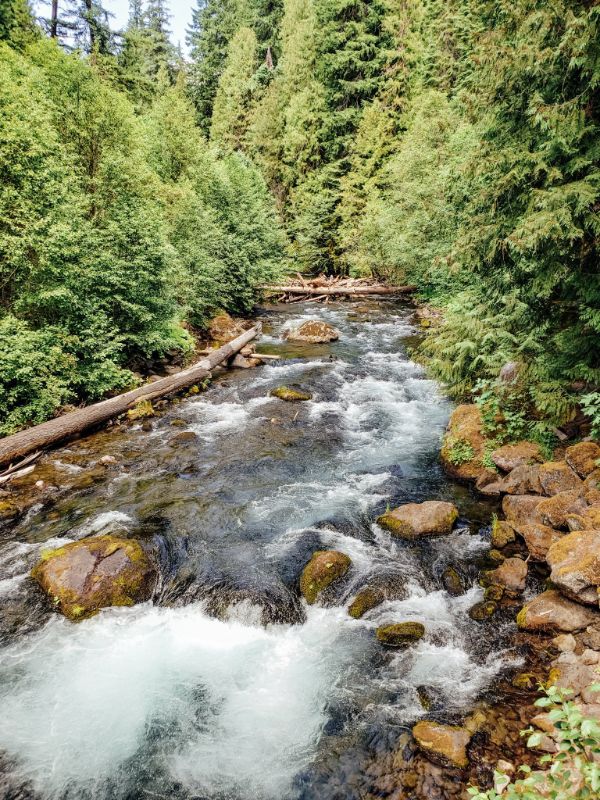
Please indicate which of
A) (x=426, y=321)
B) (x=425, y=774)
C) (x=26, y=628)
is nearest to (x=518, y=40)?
(x=425, y=774)

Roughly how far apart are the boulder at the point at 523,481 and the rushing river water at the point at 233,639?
0.84m

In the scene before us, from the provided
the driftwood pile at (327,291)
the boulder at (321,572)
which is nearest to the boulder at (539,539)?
the boulder at (321,572)

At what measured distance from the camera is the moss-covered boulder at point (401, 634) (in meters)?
5.91

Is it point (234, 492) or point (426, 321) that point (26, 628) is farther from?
point (426, 321)

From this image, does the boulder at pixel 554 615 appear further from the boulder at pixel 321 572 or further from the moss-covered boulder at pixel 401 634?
the boulder at pixel 321 572

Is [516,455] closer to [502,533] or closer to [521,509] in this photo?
[521,509]

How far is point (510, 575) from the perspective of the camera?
6566mm

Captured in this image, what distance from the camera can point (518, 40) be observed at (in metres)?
7.18

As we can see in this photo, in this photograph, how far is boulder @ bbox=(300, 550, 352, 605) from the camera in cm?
676

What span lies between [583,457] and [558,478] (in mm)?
576

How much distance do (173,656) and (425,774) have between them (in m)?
3.35

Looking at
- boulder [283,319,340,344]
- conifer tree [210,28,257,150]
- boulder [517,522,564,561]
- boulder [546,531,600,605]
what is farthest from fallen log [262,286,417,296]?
boulder [546,531,600,605]

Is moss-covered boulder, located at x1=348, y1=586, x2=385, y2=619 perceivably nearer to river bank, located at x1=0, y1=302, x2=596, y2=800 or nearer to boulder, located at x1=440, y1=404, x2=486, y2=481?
river bank, located at x1=0, y1=302, x2=596, y2=800

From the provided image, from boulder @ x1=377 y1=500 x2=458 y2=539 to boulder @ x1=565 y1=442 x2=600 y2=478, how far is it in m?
2.16
